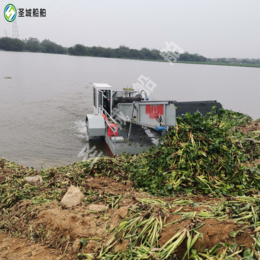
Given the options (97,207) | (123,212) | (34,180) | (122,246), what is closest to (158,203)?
(123,212)

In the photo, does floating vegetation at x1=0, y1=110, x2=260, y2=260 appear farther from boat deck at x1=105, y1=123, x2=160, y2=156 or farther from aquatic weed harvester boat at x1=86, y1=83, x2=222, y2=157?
aquatic weed harvester boat at x1=86, y1=83, x2=222, y2=157

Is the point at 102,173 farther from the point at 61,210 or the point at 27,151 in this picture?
the point at 27,151

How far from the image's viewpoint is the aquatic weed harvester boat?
28.3ft

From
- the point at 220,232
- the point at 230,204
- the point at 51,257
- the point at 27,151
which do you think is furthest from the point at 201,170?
the point at 27,151

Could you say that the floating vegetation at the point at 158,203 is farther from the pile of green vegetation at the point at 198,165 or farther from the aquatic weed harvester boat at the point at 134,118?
the aquatic weed harvester boat at the point at 134,118

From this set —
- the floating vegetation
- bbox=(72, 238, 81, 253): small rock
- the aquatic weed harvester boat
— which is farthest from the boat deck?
bbox=(72, 238, 81, 253): small rock

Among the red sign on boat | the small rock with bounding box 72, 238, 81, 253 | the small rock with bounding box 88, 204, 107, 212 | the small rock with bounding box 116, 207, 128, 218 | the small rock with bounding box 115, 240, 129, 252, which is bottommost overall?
the small rock with bounding box 72, 238, 81, 253

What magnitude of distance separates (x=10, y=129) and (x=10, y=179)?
9.71 metres

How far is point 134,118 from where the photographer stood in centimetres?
965

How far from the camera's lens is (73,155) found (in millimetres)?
11078

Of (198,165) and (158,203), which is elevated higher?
(198,165)

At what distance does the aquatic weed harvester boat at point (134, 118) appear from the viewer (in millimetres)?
8617

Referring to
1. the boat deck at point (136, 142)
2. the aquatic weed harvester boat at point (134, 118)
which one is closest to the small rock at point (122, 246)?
the aquatic weed harvester boat at point (134, 118)

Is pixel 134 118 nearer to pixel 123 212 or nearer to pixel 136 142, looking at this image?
pixel 136 142
